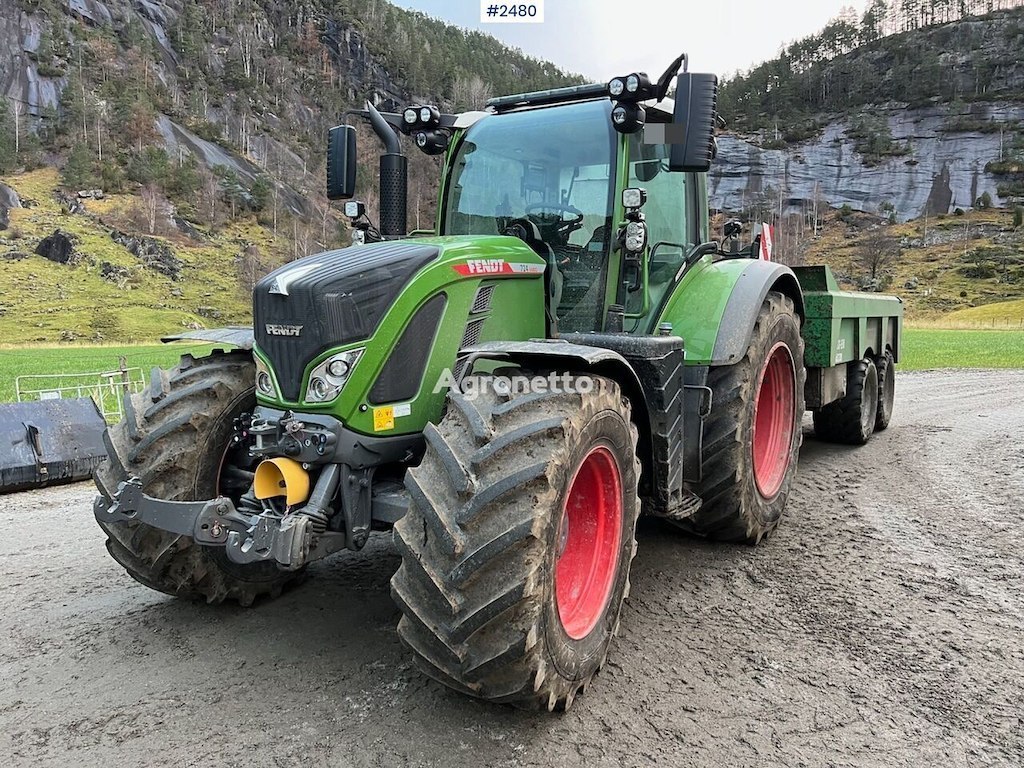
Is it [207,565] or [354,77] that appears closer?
[207,565]

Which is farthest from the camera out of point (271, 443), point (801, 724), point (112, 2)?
point (112, 2)

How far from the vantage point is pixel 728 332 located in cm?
453

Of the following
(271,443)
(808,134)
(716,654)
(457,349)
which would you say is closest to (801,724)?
(716,654)

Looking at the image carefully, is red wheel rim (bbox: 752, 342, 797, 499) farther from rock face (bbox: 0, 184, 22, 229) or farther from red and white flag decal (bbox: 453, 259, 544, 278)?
rock face (bbox: 0, 184, 22, 229)

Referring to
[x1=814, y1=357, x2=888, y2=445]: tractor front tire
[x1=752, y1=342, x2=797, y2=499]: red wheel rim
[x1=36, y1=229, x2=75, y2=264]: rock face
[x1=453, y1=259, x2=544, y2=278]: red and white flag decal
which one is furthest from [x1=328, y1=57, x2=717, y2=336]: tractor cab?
[x1=36, y1=229, x2=75, y2=264]: rock face

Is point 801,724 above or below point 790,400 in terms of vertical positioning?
below

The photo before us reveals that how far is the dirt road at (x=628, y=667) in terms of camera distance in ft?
9.20

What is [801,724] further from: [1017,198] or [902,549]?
[1017,198]

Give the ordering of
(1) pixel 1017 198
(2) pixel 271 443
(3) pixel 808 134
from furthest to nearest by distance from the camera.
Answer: (3) pixel 808 134 → (1) pixel 1017 198 → (2) pixel 271 443

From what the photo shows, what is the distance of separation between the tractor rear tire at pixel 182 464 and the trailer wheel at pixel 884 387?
695 cm

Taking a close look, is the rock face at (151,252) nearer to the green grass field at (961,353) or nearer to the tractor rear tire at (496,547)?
the green grass field at (961,353)

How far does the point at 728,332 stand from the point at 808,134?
120288mm

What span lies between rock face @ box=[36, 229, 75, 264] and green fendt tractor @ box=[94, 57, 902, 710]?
67.4m

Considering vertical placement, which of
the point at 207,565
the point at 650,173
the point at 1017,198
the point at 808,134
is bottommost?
the point at 207,565
